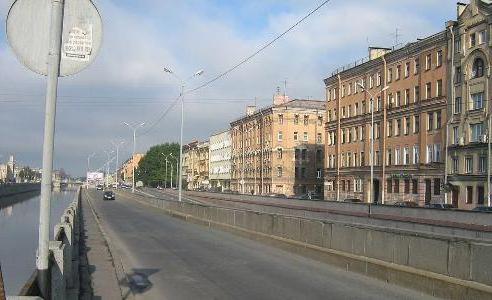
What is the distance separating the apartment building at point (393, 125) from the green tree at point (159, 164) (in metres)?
98.9

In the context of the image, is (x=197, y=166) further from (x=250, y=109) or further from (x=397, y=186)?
(x=397, y=186)

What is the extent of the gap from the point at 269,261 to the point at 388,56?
193ft

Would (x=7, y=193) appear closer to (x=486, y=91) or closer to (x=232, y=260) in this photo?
(x=486, y=91)

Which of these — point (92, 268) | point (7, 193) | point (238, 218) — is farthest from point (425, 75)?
point (7, 193)

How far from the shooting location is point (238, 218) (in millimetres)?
25078

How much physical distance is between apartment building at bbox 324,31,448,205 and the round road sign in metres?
55.1

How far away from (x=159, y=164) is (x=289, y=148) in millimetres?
88714

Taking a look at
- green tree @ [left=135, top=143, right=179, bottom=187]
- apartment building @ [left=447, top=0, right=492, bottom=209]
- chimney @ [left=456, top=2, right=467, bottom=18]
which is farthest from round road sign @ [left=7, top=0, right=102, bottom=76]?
green tree @ [left=135, top=143, right=179, bottom=187]

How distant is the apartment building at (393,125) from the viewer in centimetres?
6188

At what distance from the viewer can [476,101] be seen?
184 ft

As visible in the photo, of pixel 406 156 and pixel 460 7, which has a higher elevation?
pixel 460 7

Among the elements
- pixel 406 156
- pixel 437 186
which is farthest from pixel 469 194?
pixel 406 156

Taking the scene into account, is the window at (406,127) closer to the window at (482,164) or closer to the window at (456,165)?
the window at (456,165)

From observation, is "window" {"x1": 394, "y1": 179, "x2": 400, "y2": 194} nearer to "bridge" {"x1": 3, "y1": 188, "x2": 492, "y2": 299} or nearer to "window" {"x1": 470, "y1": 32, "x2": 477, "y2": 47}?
"window" {"x1": 470, "y1": 32, "x2": 477, "y2": 47}
